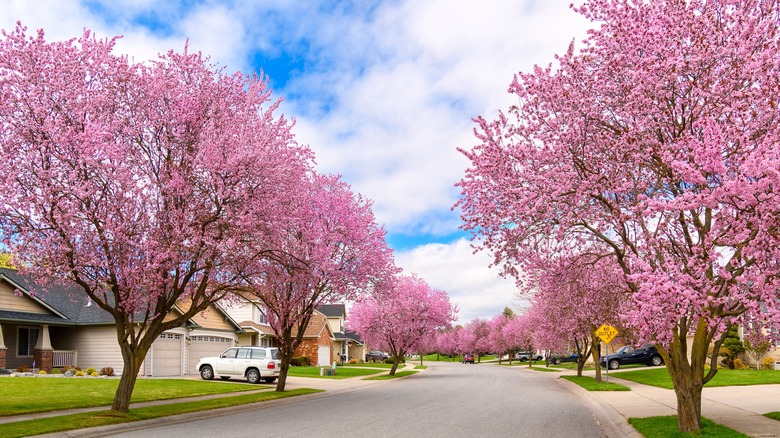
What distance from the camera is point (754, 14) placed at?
10688mm

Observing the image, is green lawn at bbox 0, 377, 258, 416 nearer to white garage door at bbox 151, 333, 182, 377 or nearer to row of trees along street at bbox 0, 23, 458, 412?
row of trees along street at bbox 0, 23, 458, 412

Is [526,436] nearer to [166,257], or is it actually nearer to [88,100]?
[166,257]

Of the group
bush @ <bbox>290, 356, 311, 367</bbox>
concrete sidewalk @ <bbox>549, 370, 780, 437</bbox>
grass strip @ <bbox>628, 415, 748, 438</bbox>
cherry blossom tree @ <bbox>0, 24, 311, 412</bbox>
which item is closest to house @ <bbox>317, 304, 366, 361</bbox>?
bush @ <bbox>290, 356, 311, 367</bbox>

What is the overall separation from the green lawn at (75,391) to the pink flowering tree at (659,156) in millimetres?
13306

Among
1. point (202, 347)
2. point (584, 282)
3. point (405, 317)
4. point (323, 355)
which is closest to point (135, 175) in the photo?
point (584, 282)

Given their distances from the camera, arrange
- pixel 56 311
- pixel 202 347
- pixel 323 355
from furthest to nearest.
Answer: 1. pixel 323 355
2. pixel 202 347
3. pixel 56 311

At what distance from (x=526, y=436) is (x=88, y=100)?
41.9 feet

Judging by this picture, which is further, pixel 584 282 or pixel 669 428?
pixel 584 282

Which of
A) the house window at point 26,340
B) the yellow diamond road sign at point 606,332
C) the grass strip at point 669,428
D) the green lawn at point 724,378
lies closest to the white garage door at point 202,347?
the house window at point 26,340

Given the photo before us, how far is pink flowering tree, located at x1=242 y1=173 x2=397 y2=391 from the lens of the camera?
954 inches

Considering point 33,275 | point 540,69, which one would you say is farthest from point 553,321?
point 33,275

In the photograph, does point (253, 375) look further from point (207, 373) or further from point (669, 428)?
point (669, 428)

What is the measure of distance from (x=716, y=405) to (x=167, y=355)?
27934 mm

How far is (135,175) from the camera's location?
53.4ft
